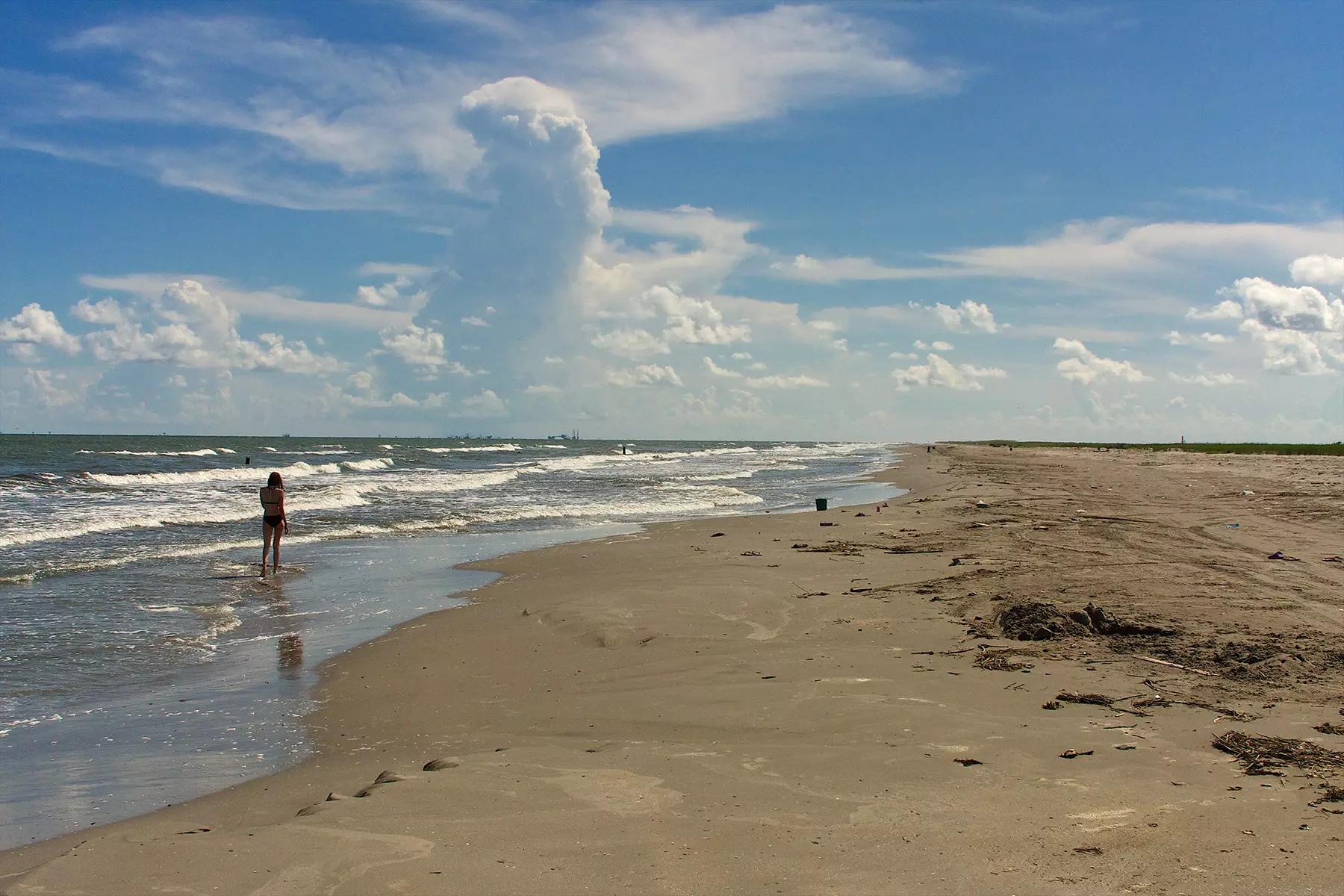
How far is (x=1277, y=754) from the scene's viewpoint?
4754 millimetres

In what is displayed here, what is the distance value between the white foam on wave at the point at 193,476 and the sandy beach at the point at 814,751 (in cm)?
3389

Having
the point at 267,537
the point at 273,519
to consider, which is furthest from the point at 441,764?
the point at 273,519

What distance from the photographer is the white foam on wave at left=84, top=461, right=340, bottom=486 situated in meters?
37.9

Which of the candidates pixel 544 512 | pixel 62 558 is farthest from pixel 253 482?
pixel 62 558

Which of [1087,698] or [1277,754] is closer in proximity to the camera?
[1277,754]

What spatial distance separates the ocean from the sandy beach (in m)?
0.57

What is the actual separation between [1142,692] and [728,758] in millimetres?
3116

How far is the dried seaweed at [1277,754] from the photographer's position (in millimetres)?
4535

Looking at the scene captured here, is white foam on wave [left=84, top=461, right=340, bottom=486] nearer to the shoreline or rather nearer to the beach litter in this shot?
the shoreline

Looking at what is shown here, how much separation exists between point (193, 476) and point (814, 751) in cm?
4450

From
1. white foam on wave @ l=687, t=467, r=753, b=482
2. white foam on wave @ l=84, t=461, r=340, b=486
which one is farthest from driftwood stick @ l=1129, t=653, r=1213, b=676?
white foam on wave @ l=84, t=461, r=340, b=486

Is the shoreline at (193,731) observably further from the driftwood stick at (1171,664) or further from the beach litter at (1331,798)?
the driftwood stick at (1171,664)

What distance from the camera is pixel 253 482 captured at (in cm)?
3875

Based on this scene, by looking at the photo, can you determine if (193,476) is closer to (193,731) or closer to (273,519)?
(273,519)
